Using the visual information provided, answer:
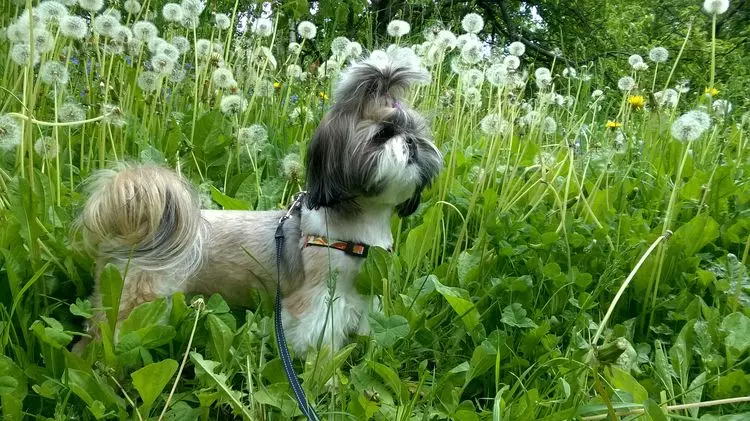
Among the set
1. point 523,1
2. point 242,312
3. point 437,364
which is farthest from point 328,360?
point 523,1

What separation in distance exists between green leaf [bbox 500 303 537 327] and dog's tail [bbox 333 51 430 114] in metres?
0.86

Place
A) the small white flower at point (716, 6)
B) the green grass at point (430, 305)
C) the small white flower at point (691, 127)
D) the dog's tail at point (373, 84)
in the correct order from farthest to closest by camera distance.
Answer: the small white flower at point (716, 6) → the small white flower at point (691, 127) → the dog's tail at point (373, 84) → the green grass at point (430, 305)

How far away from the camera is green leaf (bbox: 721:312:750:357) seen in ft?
7.41

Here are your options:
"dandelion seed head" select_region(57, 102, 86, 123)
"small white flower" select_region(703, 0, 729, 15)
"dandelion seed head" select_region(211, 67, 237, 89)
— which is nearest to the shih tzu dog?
"dandelion seed head" select_region(57, 102, 86, 123)

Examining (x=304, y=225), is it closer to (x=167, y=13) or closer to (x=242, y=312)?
(x=242, y=312)

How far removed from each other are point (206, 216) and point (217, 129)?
40.8 inches

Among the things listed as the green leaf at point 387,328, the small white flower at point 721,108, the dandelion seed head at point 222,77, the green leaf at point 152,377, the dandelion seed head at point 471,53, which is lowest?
the green leaf at point 152,377

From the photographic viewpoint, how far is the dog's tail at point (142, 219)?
2.36 metres

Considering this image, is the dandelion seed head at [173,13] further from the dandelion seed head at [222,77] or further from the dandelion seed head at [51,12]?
the dandelion seed head at [51,12]

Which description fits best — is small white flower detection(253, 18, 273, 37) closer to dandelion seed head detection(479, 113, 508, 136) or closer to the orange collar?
dandelion seed head detection(479, 113, 508, 136)

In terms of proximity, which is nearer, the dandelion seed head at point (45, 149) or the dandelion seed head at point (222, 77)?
the dandelion seed head at point (45, 149)

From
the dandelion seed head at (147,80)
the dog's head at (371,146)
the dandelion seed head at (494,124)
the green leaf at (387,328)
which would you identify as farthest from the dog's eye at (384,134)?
the dandelion seed head at (147,80)

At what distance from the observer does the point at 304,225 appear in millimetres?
2688

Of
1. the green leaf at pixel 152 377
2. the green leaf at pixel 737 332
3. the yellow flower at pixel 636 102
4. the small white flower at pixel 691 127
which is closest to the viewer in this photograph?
the green leaf at pixel 152 377
